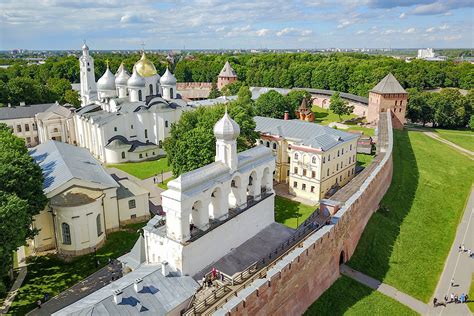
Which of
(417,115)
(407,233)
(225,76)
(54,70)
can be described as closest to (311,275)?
(407,233)

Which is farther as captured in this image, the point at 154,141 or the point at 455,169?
the point at 154,141

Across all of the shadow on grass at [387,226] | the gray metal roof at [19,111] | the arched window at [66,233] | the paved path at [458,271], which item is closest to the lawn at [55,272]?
the arched window at [66,233]

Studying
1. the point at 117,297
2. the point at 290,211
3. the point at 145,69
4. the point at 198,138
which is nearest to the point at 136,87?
the point at 145,69

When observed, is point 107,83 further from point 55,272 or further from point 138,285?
point 138,285

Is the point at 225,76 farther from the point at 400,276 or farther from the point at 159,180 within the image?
the point at 400,276

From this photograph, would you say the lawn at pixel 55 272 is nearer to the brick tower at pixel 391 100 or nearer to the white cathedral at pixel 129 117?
the white cathedral at pixel 129 117

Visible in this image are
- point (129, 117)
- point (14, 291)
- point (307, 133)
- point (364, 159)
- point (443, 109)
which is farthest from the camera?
point (443, 109)

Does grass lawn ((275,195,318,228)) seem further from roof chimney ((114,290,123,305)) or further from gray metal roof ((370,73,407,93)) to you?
gray metal roof ((370,73,407,93))
